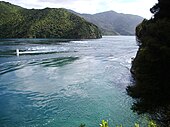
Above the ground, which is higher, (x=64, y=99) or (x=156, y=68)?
(x=156, y=68)

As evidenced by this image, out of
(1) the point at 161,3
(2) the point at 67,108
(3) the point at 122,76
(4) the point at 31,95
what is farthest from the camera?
(3) the point at 122,76

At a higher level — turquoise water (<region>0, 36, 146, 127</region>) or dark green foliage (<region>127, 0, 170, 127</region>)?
dark green foliage (<region>127, 0, 170, 127</region>)

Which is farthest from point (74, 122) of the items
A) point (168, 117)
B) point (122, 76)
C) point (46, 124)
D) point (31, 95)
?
point (122, 76)

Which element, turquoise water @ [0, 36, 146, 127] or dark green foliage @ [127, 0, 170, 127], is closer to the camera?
dark green foliage @ [127, 0, 170, 127]

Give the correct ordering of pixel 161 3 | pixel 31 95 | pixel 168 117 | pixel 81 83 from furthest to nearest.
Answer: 1. pixel 81 83
2. pixel 31 95
3. pixel 168 117
4. pixel 161 3

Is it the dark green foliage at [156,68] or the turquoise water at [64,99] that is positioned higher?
the dark green foliage at [156,68]

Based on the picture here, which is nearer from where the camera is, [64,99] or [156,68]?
[156,68]

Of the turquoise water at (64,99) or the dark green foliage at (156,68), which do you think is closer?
the dark green foliage at (156,68)

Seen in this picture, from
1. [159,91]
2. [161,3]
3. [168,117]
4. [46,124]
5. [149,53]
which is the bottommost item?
[46,124]

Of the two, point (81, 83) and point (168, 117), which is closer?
point (168, 117)

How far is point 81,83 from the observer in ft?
129

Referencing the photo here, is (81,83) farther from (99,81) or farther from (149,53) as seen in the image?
(149,53)

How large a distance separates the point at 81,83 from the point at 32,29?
168m

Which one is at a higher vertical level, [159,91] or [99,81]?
[159,91]
